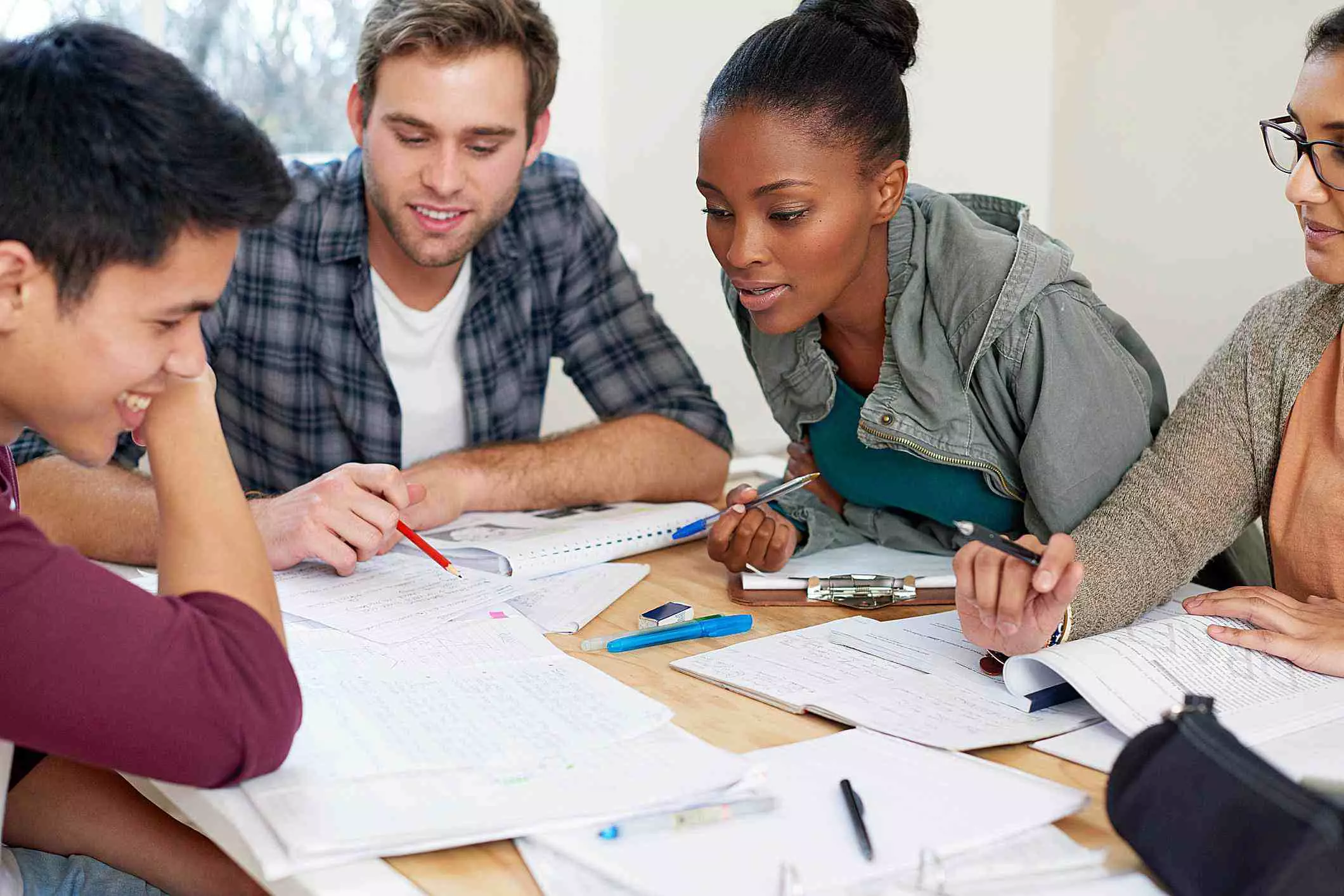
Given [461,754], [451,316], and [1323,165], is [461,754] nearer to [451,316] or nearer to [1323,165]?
[1323,165]

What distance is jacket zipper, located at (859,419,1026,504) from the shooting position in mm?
1490

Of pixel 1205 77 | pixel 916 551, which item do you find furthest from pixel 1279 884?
pixel 1205 77

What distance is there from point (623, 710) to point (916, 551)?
2.23 feet

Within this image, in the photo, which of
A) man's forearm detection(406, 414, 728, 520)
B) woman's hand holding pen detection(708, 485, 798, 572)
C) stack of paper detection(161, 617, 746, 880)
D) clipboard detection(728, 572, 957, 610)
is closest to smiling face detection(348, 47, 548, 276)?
man's forearm detection(406, 414, 728, 520)

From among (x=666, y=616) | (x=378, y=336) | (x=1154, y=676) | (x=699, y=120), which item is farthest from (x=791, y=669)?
(x=699, y=120)

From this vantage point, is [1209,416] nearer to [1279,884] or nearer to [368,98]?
[1279,884]

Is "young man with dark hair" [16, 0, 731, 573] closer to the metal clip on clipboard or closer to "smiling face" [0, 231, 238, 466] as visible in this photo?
the metal clip on clipboard

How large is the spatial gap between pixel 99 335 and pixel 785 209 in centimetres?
79

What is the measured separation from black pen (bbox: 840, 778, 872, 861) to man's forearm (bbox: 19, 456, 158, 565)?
967 mm

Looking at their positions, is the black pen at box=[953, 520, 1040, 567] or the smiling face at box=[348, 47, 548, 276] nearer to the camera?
the black pen at box=[953, 520, 1040, 567]

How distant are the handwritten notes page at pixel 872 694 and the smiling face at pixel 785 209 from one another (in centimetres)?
45

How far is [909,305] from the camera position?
1.52 metres

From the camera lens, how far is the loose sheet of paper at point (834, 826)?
78 cm

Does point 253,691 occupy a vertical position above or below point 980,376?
below
